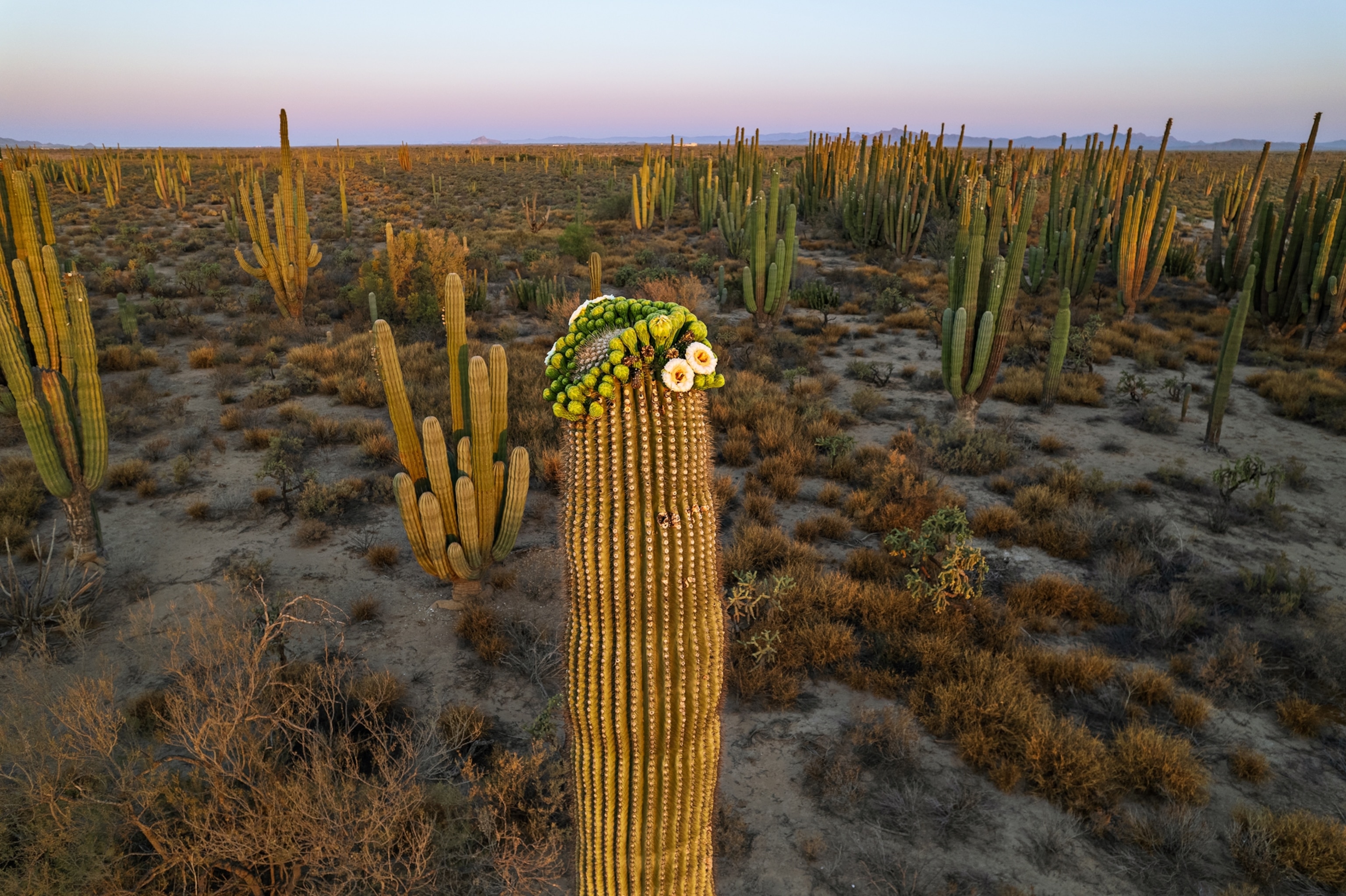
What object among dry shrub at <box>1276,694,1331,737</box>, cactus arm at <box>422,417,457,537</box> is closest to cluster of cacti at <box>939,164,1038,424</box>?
dry shrub at <box>1276,694,1331,737</box>

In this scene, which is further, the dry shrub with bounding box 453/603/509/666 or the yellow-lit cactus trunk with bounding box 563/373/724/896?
the dry shrub with bounding box 453/603/509/666

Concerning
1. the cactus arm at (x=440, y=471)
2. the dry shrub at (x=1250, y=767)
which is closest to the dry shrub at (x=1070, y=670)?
the dry shrub at (x=1250, y=767)

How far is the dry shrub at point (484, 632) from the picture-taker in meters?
5.54

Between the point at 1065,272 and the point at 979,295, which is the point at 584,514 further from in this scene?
the point at 1065,272

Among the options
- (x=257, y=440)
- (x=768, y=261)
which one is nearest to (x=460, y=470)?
(x=257, y=440)

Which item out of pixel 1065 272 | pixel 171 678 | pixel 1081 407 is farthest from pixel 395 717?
pixel 1065 272

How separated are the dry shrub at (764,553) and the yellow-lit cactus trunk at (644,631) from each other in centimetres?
351

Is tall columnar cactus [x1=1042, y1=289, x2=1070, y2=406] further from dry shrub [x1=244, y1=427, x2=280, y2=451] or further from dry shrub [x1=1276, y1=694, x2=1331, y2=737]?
dry shrub [x1=244, y1=427, x2=280, y2=451]

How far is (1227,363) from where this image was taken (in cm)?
904

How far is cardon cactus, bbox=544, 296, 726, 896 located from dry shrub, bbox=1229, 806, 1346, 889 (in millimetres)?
Result: 3209

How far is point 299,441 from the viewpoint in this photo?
885cm

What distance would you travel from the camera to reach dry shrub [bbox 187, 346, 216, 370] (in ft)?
38.6

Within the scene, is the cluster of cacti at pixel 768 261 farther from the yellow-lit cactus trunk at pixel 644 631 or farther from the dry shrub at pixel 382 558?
the yellow-lit cactus trunk at pixel 644 631

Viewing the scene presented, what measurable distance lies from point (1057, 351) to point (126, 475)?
1237cm
